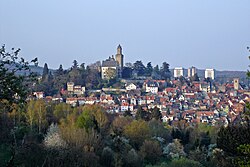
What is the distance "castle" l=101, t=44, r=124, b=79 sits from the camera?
2899 inches

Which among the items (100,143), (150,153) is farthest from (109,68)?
→ (100,143)

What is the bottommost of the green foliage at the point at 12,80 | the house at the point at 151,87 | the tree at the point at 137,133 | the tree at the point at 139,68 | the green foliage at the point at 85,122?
the tree at the point at 137,133

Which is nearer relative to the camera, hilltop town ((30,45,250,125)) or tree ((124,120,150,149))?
tree ((124,120,150,149))

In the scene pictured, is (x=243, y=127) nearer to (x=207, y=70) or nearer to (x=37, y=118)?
(x=37, y=118)

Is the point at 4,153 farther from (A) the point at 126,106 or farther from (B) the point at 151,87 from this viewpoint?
(B) the point at 151,87

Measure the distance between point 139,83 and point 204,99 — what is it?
11.1 metres

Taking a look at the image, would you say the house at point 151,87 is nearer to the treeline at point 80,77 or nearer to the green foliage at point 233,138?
the treeline at point 80,77

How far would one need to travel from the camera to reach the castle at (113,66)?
73625 millimetres

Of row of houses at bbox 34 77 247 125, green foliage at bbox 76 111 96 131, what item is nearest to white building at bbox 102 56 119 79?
row of houses at bbox 34 77 247 125

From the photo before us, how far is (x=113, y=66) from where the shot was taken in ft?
253

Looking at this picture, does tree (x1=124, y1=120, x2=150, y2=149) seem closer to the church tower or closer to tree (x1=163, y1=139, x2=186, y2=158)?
tree (x1=163, y1=139, x2=186, y2=158)

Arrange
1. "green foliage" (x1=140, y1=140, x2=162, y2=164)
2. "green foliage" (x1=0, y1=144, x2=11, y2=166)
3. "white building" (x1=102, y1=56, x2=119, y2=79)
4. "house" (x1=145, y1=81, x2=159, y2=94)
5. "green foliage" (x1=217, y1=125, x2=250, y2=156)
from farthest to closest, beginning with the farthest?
"house" (x1=145, y1=81, x2=159, y2=94), "white building" (x1=102, y1=56, x2=119, y2=79), "green foliage" (x1=140, y1=140, x2=162, y2=164), "green foliage" (x1=217, y1=125, x2=250, y2=156), "green foliage" (x1=0, y1=144, x2=11, y2=166)

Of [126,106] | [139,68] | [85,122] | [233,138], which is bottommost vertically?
[126,106]

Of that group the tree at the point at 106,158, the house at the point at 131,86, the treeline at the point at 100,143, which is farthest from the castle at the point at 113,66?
the tree at the point at 106,158
